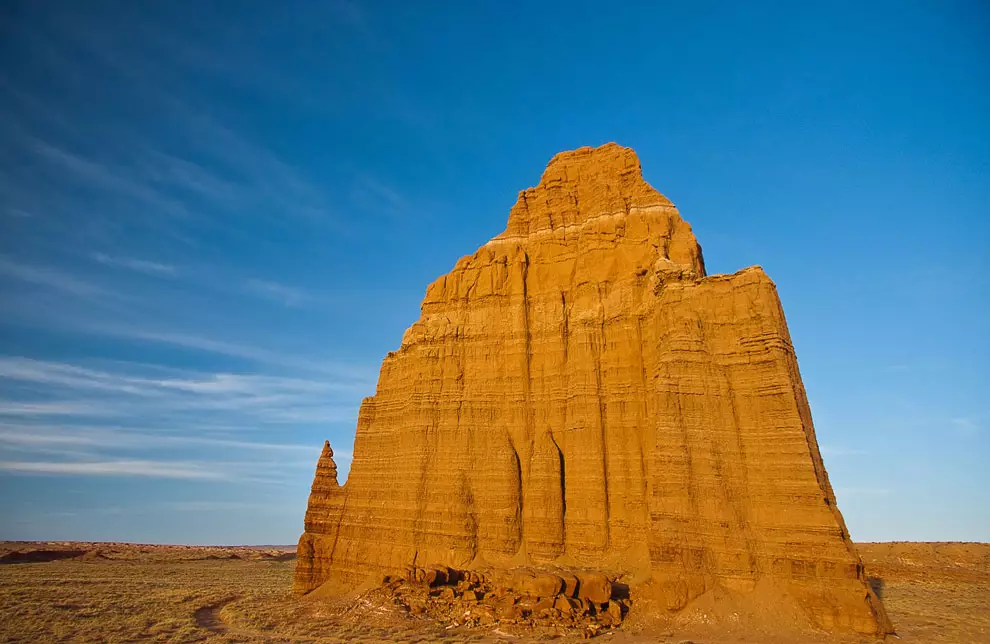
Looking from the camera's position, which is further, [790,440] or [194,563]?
[194,563]

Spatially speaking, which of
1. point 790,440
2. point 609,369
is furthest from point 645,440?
point 790,440

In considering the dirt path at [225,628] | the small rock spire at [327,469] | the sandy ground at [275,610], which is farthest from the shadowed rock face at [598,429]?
the dirt path at [225,628]

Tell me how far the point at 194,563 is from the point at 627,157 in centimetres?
7882

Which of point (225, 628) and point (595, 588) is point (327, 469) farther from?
point (595, 588)

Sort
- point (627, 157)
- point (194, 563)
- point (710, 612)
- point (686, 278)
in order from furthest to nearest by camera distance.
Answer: point (194, 563) → point (627, 157) → point (686, 278) → point (710, 612)

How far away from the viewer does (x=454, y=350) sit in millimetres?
38281

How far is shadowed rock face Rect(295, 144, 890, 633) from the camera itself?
82.2 ft

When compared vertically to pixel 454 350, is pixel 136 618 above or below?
below

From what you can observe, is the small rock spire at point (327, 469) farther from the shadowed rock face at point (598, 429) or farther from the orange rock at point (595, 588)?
the orange rock at point (595, 588)

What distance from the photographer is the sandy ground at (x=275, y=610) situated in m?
25.9

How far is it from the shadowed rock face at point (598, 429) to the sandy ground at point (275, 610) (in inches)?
136

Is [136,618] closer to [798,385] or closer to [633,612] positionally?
[633,612]

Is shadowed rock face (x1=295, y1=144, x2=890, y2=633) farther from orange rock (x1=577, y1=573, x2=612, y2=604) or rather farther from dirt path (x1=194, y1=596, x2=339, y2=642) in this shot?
dirt path (x1=194, y1=596, x2=339, y2=642)

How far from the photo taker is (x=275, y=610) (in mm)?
34406
